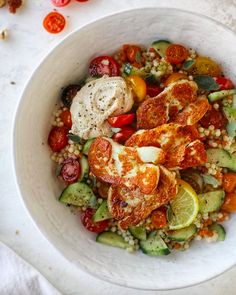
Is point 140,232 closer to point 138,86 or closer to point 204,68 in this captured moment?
point 138,86

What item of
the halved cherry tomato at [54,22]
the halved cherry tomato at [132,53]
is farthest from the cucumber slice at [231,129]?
the halved cherry tomato at [54,22]

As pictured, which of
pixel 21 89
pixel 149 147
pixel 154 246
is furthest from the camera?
pixel 21 89

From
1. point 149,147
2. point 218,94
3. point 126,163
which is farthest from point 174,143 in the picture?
point 218,94

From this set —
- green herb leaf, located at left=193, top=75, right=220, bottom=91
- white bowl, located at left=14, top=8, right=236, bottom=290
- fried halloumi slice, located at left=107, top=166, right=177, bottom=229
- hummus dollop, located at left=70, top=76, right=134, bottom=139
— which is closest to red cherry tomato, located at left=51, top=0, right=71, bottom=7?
white bowl, located at left=14, top=8, right=236, bottom=290

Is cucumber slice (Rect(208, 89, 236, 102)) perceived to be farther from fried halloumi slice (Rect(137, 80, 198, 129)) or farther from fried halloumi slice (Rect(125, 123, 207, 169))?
fried halloumi slice (Rect(125, 123, 207, 169))

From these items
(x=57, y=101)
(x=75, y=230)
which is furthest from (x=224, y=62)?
(x=75, y=230)

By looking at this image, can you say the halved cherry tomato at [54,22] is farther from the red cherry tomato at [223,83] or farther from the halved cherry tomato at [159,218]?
the halved cherry tomato at [159,218]

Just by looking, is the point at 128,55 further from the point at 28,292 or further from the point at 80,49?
the point at 28,292
